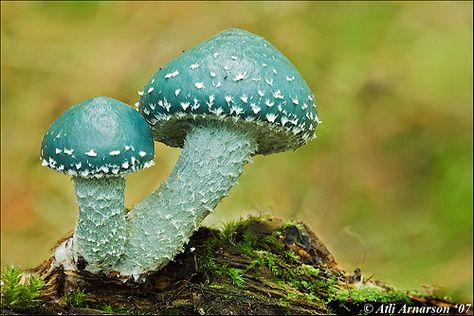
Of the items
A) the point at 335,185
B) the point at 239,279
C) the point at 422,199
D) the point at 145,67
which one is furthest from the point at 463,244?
the point at 145,67

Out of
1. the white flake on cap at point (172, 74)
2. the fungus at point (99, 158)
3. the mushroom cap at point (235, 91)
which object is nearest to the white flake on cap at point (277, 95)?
the mushroom cap at point (235, 91)

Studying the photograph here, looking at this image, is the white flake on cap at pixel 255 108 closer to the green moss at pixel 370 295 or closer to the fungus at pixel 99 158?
the fungus at pixel 99 158

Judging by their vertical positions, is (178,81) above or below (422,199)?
below

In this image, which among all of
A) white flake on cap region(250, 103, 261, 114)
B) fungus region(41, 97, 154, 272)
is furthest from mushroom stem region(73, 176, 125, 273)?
white flake on cap region(250, 103, 261, 114)

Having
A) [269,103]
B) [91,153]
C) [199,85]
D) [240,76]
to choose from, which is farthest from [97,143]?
[269,103]

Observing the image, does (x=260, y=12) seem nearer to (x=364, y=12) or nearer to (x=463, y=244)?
(x=364, y=12)

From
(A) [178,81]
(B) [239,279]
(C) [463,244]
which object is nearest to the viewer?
(A) [178,81]

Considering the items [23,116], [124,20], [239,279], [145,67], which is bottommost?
[239,279]

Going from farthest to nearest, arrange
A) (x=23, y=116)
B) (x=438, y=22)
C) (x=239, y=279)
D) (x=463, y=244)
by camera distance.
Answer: (x=438, y=22)
(x=23, y=116)
(x=463, y=244)
(x=239, y=279)
